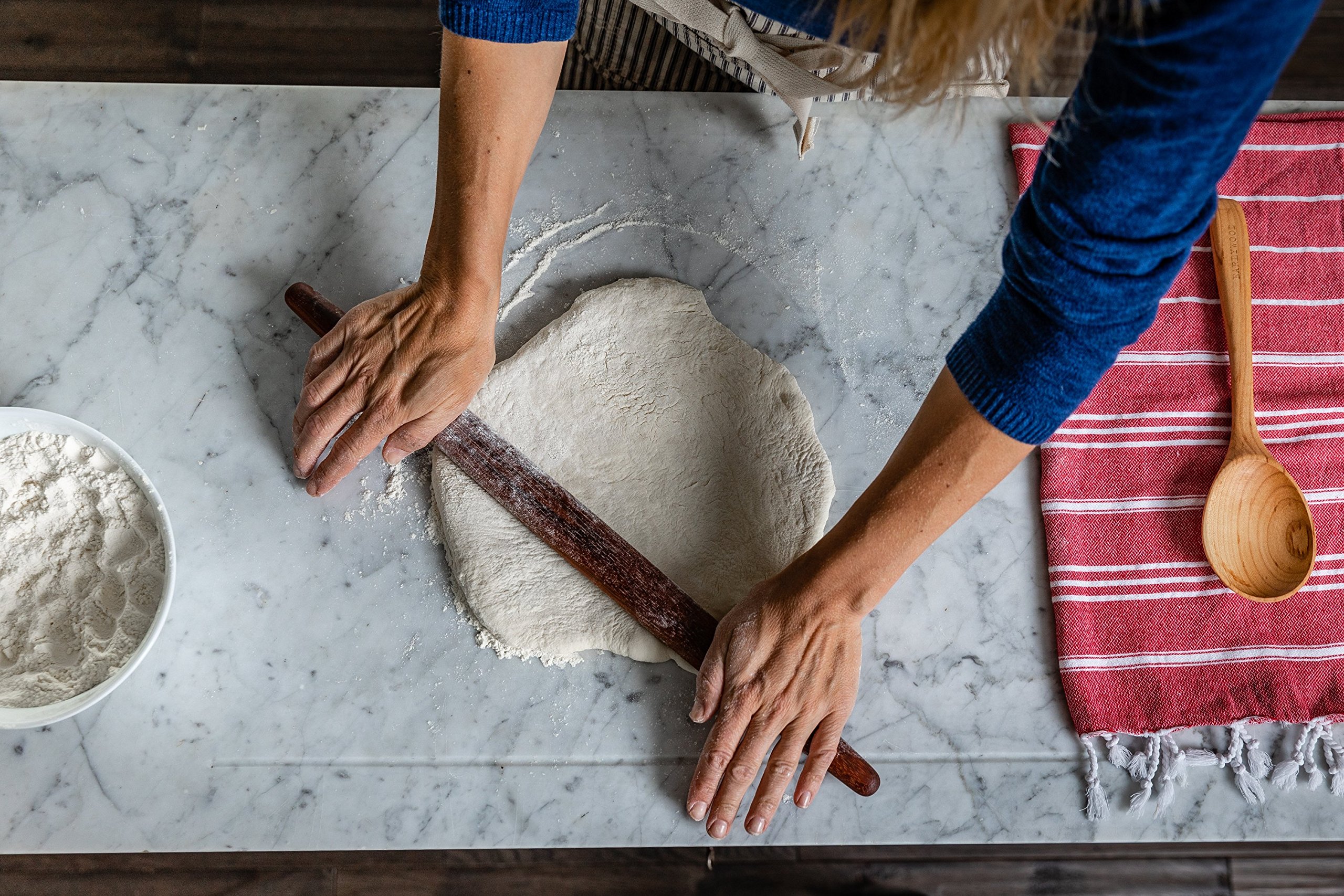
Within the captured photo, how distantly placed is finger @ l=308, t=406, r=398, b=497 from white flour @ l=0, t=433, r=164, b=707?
15 cm

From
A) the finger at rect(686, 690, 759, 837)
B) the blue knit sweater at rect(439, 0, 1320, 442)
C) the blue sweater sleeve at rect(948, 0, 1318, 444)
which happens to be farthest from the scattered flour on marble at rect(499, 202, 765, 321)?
the finger at rect(686, 690, 759, 837)

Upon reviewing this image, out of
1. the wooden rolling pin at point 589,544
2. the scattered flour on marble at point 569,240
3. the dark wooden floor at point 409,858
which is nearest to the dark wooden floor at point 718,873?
the dark wooden floor at point 409,858

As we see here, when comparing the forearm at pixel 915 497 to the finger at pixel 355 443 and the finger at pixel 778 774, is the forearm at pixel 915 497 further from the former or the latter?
the finger at pixel 355 443

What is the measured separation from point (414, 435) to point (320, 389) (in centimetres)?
10

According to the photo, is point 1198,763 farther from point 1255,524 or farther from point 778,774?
point 778,774

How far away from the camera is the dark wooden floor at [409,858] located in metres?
1.15

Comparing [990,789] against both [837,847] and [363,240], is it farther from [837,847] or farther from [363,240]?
[363,240]

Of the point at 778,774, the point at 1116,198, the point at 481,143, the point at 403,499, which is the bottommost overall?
the point at 778,774

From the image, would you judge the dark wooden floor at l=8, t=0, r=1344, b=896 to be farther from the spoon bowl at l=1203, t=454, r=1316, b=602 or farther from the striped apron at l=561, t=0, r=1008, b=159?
the spoon bowl at l=1203, t=454, r=1316, b=602

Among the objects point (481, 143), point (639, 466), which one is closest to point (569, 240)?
point (481, 143)

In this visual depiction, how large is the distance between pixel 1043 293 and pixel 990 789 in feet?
1.67

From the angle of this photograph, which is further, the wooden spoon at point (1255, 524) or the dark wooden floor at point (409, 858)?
the dark wooden floor at point (409, 858)

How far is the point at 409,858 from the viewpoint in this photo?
1152mm

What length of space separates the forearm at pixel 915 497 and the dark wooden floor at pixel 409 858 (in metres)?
0.58
